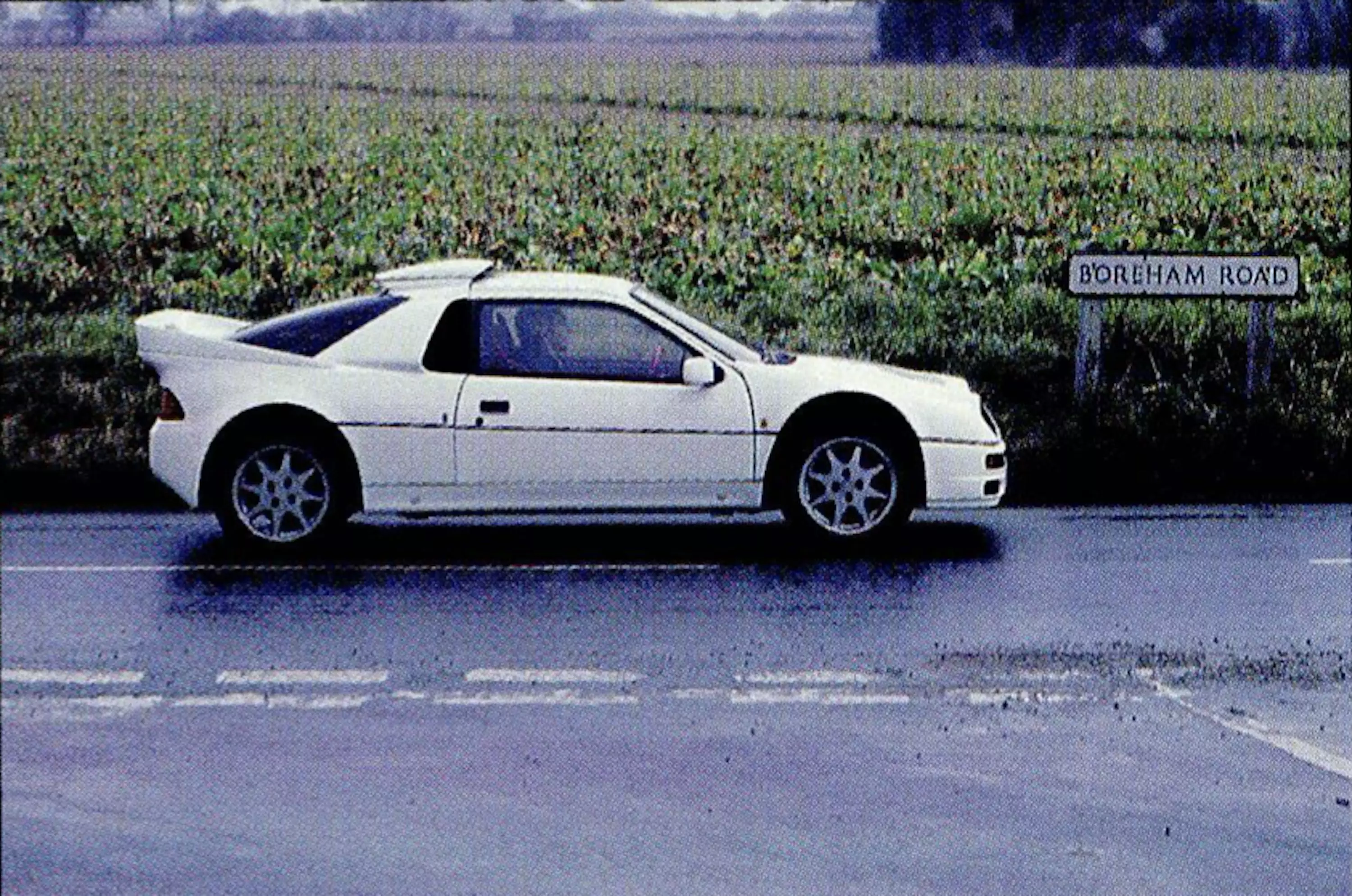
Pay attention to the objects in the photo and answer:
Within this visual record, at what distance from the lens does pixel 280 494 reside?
1088 centimetres

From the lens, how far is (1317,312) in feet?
58.8

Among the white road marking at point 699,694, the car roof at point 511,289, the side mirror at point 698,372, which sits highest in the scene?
the car roof at point 511,289

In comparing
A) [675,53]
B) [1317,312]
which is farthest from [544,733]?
[675,53]

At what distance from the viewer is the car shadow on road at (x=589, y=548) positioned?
35.3 ft

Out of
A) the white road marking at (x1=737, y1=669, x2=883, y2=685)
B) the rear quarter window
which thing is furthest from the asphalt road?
the rear quarter window

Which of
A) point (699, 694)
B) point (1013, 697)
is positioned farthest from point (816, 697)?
point (1013, 697)

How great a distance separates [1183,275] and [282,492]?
6905mm

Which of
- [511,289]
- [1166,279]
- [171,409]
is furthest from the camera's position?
[1166,279]

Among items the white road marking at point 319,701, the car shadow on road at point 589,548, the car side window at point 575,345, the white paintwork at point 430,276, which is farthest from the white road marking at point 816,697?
the white paintwork at point 430,276

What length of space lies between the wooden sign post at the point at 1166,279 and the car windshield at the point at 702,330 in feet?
13.3

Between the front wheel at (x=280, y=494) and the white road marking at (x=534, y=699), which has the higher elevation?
the front wheel at (x=280, y=494)

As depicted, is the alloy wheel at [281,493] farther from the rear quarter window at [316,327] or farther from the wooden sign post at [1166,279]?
the wooden sign post at [1166,279]

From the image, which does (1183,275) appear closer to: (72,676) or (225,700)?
(225,700)

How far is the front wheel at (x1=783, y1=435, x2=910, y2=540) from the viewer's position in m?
11.1
